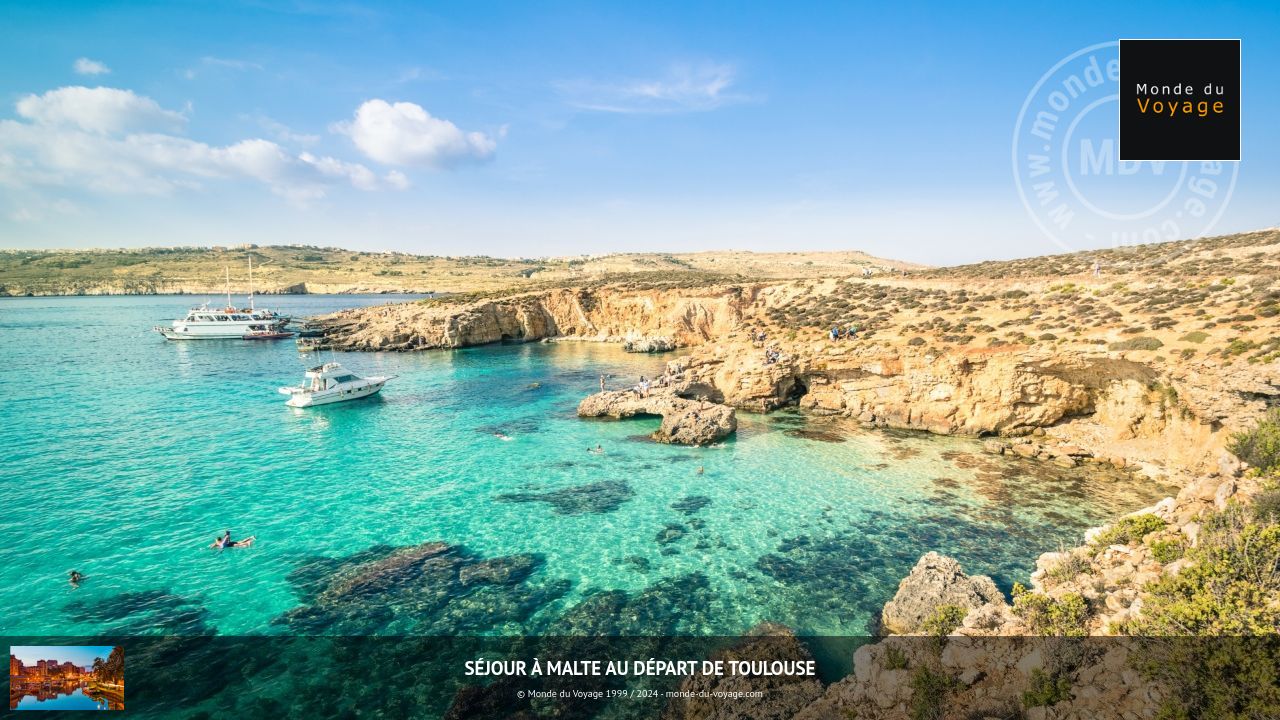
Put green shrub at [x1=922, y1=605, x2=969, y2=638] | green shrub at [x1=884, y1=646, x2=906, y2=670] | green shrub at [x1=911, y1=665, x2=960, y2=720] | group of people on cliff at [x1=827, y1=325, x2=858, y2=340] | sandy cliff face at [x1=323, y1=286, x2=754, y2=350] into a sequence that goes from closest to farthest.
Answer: green shrub at [x1=911, y1=665, x2=960, y2=720] → green shrub at [x1=884, y1=646, x2=906, y2=670] → green shrub at [x1=922, y1=605, x2=969, y2=638] → group of people on cliff at [x1=827, y1=325, x2=858, y2=340] → sandy cliff face at [x1=323, y1=286, x2=754, y2=350]

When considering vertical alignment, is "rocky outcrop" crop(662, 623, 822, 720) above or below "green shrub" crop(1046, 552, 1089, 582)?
below

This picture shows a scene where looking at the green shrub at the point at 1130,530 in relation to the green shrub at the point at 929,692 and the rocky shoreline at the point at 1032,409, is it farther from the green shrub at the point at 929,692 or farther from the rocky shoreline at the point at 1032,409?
the green shrub at the point at 929,692

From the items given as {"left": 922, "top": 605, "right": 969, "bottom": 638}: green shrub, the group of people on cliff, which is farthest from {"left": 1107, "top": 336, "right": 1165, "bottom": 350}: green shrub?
{"left": 922, "top": 605, "right": 969, "bottom": 638}: green shrub

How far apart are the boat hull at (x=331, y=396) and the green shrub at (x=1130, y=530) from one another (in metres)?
35.8

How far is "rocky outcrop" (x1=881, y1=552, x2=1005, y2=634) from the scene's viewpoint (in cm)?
1118

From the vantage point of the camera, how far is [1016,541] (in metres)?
15.4

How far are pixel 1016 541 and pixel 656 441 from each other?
572 inches

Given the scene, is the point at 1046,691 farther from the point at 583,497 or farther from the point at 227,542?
the point at 227,542

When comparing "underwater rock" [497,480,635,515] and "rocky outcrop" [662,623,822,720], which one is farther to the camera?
"underwater rock" [497,480,635,515]

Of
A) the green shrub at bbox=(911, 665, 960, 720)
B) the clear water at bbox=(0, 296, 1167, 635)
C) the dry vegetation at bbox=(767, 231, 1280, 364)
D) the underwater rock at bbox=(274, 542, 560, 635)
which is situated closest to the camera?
the green shrub at bbox=(911, 665, 960, 720)

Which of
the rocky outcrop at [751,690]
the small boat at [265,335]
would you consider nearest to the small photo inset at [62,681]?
the rocky outcrop at [751,690]

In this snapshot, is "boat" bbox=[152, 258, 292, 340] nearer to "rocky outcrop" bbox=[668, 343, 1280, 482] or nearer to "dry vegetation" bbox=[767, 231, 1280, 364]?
"rocky outcrop" bbox=[668, 343, 1280, 482]

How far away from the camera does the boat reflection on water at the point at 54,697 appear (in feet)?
31.1

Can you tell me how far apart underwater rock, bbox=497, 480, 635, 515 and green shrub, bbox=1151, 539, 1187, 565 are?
1353 cm
